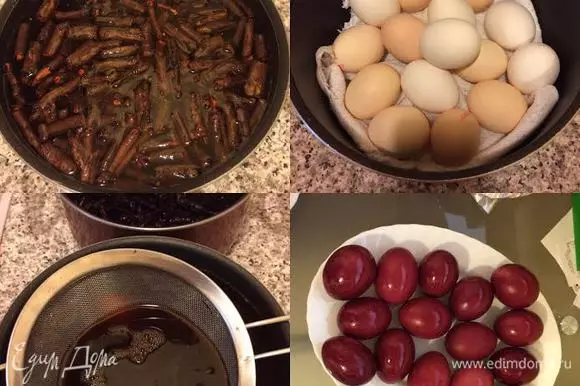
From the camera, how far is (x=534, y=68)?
820 mm

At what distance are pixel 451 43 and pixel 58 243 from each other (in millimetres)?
520

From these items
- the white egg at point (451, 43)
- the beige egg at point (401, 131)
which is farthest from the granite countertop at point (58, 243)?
the white egg at point (451, 43)

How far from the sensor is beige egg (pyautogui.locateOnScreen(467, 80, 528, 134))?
0.81 meters

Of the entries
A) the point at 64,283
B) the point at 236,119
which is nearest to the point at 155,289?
the point at 64,283

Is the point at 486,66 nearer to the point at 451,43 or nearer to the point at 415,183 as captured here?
the point at 451,43

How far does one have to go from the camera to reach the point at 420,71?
81 cm

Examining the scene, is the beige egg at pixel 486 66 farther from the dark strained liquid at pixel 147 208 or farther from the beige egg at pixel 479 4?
the dark strained liquid at pixel 147 208

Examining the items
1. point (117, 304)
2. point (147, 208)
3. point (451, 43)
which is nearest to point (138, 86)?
point (147, 208)

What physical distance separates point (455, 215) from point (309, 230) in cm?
18

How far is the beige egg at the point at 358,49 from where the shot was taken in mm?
841

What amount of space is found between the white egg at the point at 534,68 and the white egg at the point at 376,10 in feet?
0.52

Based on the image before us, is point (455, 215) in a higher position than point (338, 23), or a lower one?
lower

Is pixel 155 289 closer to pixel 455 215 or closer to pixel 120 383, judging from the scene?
pixel 120 383

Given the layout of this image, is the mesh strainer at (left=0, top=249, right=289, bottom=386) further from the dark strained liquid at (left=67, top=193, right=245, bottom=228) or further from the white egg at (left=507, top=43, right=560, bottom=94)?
the white egg at (left=507, top=43, right=560, bottom=94)
